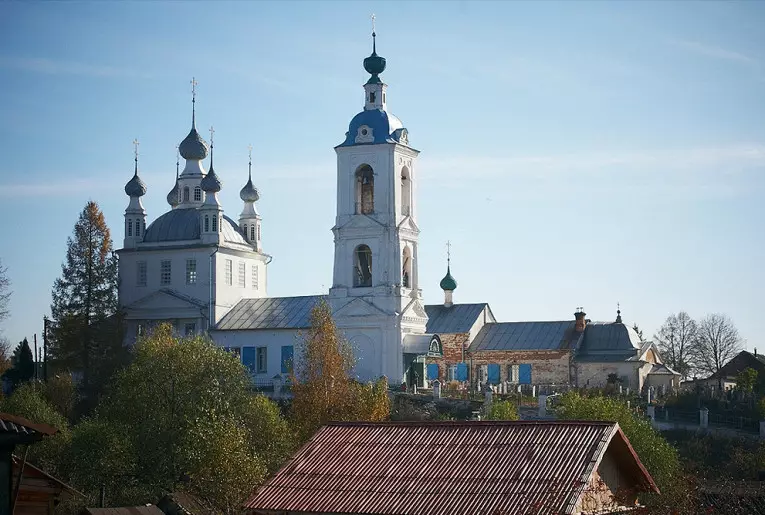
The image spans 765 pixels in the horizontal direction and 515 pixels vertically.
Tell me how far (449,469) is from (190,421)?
12.9m

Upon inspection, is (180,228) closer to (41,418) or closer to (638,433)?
(41,418)

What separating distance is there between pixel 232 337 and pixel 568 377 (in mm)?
13221

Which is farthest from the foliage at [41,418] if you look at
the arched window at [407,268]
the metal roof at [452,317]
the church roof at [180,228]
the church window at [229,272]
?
the metal roof at [452,317]

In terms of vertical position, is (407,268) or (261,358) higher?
(407,268)

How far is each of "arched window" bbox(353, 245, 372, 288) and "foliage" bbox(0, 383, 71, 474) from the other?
12.2 meters

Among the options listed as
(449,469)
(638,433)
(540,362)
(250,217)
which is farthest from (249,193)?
(449,469)

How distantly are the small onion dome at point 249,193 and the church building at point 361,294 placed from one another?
3.9 inches

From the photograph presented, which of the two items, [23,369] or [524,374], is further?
[23,369]

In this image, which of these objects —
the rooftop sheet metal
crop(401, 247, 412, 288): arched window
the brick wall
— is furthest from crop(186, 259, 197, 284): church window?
the brick wall

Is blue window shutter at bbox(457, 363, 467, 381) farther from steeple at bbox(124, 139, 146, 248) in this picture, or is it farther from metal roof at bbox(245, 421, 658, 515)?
metal roof at bbox(245, 421, 658, 515)

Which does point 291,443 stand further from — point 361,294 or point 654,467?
point 361,294

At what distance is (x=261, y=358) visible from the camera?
182 ft

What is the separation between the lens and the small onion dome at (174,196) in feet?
198

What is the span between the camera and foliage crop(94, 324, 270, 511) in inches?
1213
